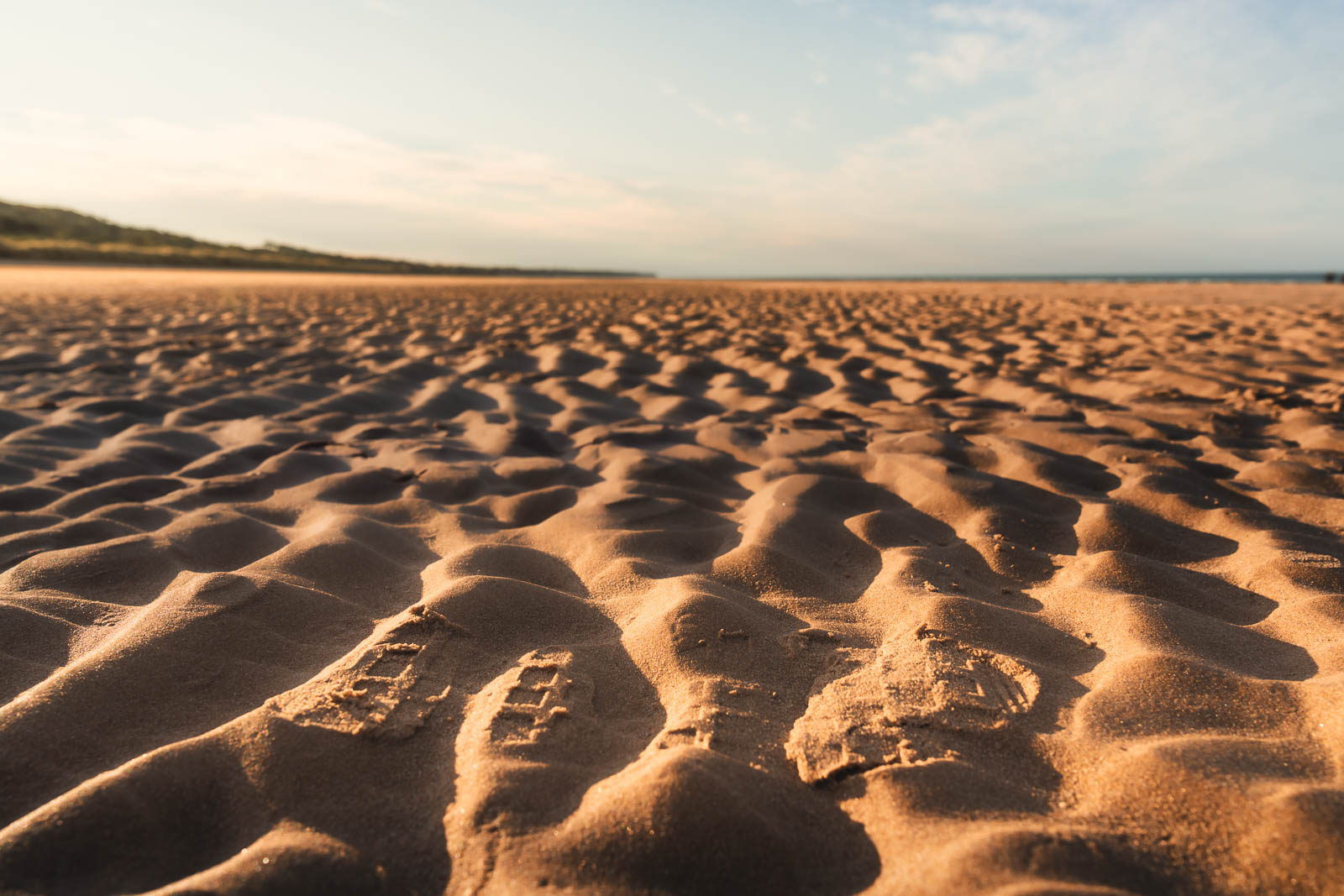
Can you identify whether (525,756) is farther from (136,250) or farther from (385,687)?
(136,250)

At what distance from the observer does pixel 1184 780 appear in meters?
0.86

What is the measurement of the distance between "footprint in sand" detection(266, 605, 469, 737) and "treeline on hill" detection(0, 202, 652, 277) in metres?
26.2

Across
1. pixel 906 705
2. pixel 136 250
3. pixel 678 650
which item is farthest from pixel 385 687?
pixel 136 250

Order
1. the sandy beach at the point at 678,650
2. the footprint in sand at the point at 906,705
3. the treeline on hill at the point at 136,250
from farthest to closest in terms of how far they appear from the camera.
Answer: the treeline on hill at the point at 136,250 → the footprint in sand at the point at 906,705 → the sandy beach at the point at 678,650

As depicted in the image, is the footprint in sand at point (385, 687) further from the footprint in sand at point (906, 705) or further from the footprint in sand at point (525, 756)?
the footprint in sand at point (906, 705)

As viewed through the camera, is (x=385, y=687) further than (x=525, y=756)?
Yes

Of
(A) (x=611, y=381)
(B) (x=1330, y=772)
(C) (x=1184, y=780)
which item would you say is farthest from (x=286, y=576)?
(A) (x=611, y=381)

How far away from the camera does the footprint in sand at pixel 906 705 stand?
3.14ft

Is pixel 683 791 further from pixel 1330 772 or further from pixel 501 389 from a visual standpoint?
pixel 501 389

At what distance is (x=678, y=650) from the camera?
3.97 ft

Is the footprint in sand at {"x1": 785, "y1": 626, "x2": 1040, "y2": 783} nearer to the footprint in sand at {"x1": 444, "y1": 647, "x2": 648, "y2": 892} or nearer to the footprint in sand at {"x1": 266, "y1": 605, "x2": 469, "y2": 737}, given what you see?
the footprint in sand at {"x1": 444, "y1": 647, "x2": 648, "y2": 892}

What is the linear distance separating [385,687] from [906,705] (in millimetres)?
799

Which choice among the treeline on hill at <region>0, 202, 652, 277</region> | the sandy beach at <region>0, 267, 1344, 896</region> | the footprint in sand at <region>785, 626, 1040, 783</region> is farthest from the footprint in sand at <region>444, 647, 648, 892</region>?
the treeline on hill at <region>0, 202, 652, 277</region>

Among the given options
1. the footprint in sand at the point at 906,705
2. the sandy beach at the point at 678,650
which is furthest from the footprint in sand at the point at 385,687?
the footprint in sand at the point at 906,705
